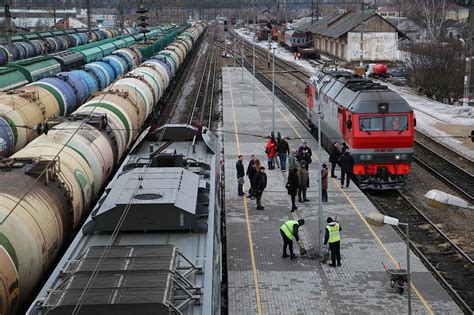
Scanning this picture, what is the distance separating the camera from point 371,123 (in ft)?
72.7

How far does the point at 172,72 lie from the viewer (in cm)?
4728

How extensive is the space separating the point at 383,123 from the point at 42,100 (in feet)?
40.1

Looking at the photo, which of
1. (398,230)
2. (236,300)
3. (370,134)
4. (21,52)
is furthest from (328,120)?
(21,52)

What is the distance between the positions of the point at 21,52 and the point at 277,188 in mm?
34770

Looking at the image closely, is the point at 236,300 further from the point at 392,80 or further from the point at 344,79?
the point at 392,80

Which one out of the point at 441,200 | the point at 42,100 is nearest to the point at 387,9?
the point at 42,100

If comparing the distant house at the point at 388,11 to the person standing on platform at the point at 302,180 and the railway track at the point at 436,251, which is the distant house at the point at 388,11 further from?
the person standing on platform at the point at 302,180

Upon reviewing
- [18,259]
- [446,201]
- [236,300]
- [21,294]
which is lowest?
[236,300]

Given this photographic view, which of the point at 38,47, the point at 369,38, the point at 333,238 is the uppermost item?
the point at 369,38

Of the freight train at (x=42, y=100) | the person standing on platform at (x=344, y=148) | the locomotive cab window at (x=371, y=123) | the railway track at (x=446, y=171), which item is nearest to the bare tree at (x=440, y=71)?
the railway track at (x=446, y=171)

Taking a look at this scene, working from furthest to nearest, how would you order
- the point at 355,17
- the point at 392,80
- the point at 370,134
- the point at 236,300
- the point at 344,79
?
the point at 355,17, the point at 392,80, the point at 344,79, the point at 370,134, the point at 236,300

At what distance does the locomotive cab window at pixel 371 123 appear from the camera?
72.7 feet

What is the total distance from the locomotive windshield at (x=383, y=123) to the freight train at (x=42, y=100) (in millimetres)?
11005

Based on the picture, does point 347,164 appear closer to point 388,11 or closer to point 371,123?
point 371,123
